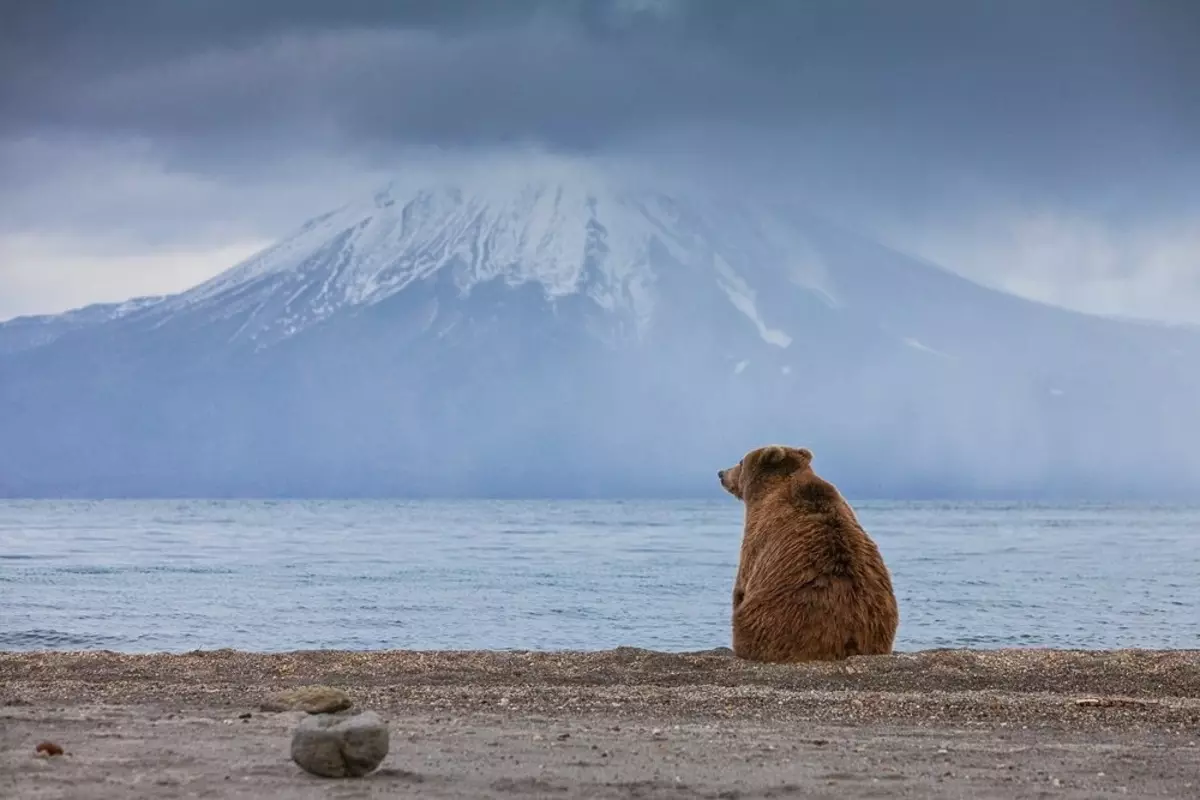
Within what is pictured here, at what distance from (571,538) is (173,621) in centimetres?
3647

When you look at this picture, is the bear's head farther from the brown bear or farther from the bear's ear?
the brown bear

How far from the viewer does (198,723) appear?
8.77m

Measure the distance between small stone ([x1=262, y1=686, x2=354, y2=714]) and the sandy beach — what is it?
13 cm

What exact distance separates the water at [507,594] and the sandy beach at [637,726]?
7536mm

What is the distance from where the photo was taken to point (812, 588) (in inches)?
477

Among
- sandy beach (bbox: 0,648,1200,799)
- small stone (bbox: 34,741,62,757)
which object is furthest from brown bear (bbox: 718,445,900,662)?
small stone (bbox: 34,741,62,757)

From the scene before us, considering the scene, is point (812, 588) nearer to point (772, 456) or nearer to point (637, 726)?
point (772, 456)

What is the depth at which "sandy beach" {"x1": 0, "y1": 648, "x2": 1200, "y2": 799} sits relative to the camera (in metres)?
7.09

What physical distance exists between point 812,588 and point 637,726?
3.63 meters

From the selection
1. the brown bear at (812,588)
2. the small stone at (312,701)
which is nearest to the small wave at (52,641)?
the brown bear at (812,588)

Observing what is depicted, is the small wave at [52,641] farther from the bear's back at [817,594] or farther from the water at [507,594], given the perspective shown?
the bear's back at [817,594]

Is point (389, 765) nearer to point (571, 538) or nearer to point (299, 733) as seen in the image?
point (299, 733)

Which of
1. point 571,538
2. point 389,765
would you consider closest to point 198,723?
point 389,765

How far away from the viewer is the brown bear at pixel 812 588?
12.0 m
